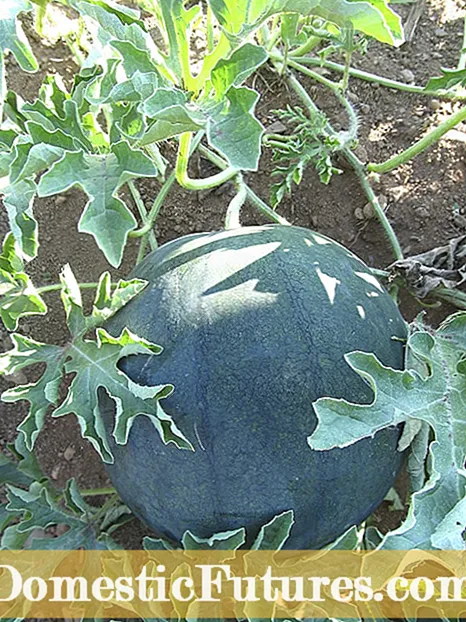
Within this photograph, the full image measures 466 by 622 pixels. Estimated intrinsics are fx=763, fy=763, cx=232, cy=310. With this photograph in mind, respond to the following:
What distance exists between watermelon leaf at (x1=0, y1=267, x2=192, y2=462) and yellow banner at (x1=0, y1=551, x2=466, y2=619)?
0.98ft

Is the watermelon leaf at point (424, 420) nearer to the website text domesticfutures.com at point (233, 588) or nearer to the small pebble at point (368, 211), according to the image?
the website text domesticfutures.com at point (233, 588)

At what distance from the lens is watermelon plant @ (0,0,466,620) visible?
1368 millimetres

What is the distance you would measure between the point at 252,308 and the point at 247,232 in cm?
21

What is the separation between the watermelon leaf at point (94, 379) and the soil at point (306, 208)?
2.24 feet

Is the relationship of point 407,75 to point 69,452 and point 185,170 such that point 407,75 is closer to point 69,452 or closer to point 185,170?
point 185,170

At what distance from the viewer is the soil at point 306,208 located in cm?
228

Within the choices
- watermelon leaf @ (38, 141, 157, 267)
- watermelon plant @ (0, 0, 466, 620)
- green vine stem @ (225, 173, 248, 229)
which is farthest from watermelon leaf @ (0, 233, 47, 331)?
green vine stem @ (225, 173, 248, 229)

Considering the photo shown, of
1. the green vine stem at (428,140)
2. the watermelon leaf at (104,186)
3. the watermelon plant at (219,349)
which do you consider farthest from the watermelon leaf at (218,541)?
the green vine stem at (428,140)

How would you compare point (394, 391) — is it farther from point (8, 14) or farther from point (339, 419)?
point (8, 14)

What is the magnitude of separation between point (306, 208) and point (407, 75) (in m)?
0.60

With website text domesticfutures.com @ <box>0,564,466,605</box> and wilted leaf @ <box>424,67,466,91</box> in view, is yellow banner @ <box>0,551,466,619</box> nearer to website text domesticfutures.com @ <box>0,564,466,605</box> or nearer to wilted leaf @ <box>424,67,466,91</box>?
website text domesticfutures.com @ <box>0,564,466,605</box>

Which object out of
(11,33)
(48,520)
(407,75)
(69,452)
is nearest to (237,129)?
(11,33)

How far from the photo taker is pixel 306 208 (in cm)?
240

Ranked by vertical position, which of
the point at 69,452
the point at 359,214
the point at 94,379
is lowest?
the point at 69,452
